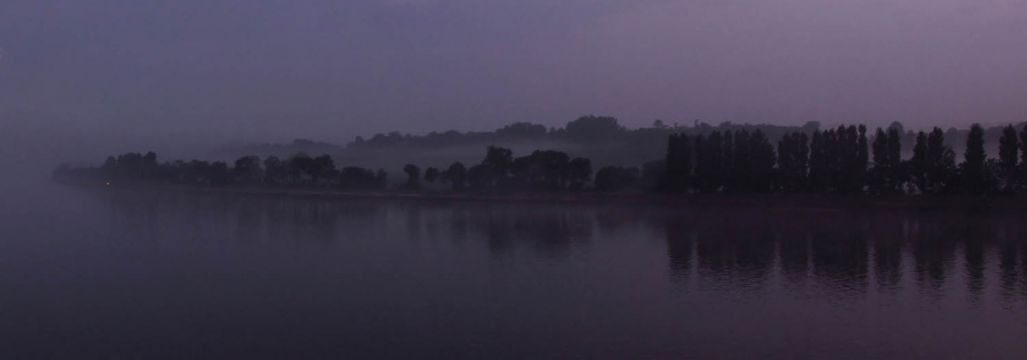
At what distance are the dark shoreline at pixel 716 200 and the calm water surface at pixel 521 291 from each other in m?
3.18

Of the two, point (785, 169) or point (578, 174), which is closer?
point (785, 169)

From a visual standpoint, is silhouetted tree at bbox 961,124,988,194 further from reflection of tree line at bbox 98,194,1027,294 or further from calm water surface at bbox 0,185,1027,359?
calm water surface at bbox 0,185,1027,359

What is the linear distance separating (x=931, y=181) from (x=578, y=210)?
784cm

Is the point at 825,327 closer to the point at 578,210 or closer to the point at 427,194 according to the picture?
the point at 578,210

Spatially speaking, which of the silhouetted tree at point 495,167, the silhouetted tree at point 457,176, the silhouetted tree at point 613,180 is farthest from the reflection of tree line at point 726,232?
the silhouetted tree at point 457,176

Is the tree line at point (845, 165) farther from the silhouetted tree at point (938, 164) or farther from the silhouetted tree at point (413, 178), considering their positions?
the silhouetted tree at point (413, 178)

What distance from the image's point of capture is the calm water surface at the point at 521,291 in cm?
608

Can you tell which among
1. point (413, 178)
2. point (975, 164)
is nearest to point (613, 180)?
point (413, 178)

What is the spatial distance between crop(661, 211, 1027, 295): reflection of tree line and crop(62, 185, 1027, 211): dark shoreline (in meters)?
2.08

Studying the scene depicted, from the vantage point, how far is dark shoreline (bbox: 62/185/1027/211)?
63.4 feet

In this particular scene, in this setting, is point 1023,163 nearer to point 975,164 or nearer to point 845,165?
point 975,164

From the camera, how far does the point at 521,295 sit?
8148 millimetres

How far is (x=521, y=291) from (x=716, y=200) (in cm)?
1472

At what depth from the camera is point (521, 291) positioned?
8.40 meters
